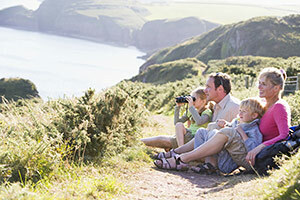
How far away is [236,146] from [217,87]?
48.8 inches

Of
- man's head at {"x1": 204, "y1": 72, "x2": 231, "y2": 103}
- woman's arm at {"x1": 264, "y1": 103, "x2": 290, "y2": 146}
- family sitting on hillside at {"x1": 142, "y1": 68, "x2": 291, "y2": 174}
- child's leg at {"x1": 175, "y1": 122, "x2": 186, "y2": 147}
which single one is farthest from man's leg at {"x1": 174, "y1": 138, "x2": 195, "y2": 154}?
woman's arm at {"x1": 264, "y1": 103, "x2": 290, "y2": 146}

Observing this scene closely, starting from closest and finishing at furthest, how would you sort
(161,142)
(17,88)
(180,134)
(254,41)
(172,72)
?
1. (180,134)
2. (161,142)
3. (17,88)
4. (172,72)
5. (254,41)

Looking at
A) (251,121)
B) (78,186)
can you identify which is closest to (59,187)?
(78,186)

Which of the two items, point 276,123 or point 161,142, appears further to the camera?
point 161,142

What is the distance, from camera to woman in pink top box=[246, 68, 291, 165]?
4402mm

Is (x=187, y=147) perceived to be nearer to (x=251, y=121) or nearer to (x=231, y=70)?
(x=251, y=121)

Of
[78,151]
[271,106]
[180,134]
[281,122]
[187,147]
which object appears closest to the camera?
A: [281,122]

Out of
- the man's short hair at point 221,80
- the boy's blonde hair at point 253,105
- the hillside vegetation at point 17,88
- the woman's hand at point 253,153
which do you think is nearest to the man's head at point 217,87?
the man's short hair at point 221,80

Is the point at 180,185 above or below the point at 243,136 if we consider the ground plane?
below

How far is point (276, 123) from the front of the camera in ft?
14.7

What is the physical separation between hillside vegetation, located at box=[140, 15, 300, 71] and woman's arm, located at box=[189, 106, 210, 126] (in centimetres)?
7821

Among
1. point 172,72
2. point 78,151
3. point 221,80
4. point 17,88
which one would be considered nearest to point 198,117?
point 221,80

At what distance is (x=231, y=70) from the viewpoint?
34062 mm

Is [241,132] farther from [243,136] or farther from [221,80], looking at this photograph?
[221,80]
